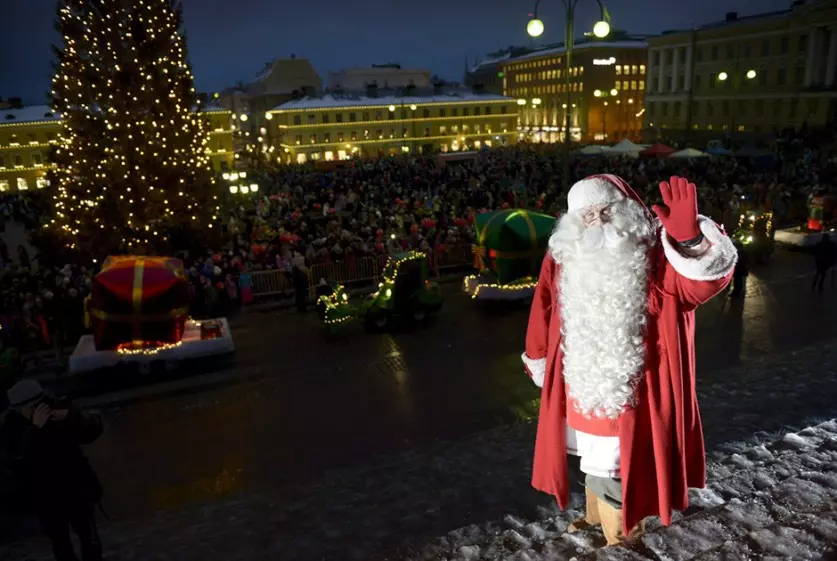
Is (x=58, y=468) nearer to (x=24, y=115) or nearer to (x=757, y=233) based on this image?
(x=757, y=233)

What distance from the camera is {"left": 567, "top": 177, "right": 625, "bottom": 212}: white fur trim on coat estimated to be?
123 inches

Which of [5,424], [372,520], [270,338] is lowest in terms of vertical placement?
[270,338]

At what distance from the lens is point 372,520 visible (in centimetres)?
523

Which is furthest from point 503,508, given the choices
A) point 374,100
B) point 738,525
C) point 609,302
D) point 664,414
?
point 374,100

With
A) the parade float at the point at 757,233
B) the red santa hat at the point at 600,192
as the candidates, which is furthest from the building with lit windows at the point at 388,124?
the red santa hat at the point at 600,192

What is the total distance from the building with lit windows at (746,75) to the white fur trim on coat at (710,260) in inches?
1966

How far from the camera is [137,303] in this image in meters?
→ 10.1

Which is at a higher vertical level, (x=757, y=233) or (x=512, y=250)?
(x=512, y=250)

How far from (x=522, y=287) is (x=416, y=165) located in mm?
28095

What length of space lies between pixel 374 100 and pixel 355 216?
55317 mm

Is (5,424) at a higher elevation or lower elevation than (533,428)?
higher

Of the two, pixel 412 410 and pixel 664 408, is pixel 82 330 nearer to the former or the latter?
pixel 412 410

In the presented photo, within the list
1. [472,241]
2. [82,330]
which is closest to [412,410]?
[82,330]

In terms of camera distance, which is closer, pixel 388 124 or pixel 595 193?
pixel 595 193
